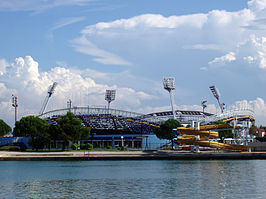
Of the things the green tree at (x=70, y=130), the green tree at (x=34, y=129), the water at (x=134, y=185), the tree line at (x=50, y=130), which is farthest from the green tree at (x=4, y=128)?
the water at (x=134, y=185)

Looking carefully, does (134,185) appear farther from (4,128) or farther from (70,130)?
(4,128)

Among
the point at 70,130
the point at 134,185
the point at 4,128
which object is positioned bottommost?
the point at 134,185

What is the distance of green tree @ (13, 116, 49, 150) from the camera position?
147875mm

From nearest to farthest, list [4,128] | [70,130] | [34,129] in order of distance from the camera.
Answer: [70,130]
[34,129]
[4,128]

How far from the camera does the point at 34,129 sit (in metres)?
A: 148

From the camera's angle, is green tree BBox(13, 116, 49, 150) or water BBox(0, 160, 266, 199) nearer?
water BBox(0, 160, 266, 199)

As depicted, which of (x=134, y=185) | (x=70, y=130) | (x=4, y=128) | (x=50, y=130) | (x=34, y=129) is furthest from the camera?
(x=4, y=128)

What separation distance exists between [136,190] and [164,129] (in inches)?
3820

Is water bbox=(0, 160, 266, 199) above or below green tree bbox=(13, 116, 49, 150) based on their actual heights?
below

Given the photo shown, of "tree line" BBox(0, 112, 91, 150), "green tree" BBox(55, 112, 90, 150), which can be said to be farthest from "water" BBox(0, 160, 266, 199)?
"tree line" BBox(0, 112, 91, 150)

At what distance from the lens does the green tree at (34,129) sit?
485ft

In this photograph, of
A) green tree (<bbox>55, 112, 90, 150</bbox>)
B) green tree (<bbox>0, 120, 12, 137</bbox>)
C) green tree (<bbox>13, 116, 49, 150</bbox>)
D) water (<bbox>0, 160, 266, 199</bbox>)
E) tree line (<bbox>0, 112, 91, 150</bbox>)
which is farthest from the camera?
green tree (<bbox>0, 120, 12, 137</bbox>)

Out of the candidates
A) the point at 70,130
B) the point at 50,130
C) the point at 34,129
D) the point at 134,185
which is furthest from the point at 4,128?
the point at 134,185

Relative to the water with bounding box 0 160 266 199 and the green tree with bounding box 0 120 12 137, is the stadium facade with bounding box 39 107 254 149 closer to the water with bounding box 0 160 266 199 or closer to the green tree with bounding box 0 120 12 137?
the green tree with bounding box 0 120 12 137
